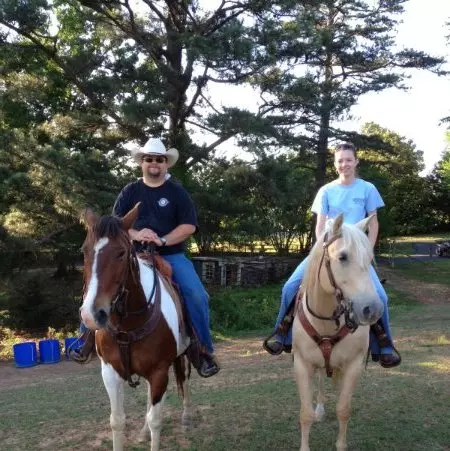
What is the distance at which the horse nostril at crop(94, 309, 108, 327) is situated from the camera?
2.84 meters

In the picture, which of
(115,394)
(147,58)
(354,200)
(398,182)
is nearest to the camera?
(115,394)

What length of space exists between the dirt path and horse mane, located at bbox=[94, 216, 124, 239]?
18.0 m

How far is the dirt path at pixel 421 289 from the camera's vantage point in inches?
768

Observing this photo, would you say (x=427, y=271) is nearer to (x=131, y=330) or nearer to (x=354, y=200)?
(x=354, y=200)

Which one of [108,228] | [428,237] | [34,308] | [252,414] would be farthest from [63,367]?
[428,237]

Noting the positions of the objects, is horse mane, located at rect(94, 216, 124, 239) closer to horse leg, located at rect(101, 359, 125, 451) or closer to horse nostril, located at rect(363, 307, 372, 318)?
horse leg, located at rect(101, 359, 125, 451)

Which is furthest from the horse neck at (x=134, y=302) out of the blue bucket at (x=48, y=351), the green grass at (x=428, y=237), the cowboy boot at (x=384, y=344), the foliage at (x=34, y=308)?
the green grass at (x=428, y=237)

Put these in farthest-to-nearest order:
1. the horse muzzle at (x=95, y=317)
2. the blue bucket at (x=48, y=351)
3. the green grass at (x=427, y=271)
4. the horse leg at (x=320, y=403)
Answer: the green grass at (x=427, y=271), the blue bucket at (x=48, y=351), the horse leg at (x=320, y=403), the horse muzzle at (x=95, y=317)

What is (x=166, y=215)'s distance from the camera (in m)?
4.36

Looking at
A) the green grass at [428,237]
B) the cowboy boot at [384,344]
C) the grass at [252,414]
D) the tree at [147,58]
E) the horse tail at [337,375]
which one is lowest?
the grass at [252,414]

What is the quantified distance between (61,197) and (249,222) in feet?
19.0

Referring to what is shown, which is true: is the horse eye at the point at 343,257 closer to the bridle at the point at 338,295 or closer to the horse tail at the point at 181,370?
the bridle at the point at 338,295

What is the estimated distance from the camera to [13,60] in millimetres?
14859

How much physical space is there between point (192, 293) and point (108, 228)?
4.93 ft
